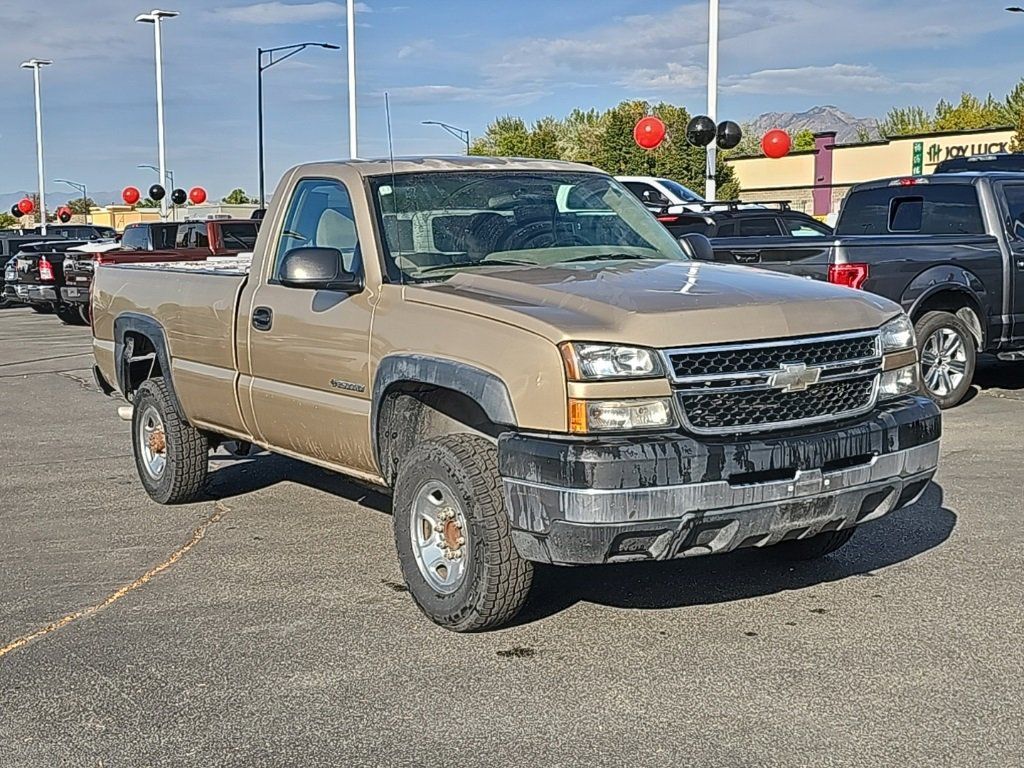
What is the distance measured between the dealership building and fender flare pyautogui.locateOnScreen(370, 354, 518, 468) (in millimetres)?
41023

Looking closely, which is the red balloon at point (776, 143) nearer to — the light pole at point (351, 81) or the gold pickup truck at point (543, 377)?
the light pole at point (351, 81)

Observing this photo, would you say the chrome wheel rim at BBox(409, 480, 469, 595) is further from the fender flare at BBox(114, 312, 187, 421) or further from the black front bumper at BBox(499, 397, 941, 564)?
the fender flare at BBox(114, 312, 187, 421)

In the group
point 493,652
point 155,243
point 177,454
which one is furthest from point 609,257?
point 155,243

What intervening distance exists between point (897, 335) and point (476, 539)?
77.5 inches

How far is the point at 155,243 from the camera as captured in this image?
2177 centimetres

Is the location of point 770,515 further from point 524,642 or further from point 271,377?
point 271,377

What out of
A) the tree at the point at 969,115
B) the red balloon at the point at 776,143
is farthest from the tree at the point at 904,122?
the red balloon at the point at 776,143

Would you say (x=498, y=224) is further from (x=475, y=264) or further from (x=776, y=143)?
(x=776, y=143)

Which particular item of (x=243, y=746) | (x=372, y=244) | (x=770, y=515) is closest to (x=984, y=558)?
(x=770, y=515)

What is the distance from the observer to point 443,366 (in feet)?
16.7

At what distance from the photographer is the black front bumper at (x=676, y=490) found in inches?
178

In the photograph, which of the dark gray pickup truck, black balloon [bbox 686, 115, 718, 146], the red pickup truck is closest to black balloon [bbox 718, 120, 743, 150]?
black balloon [bbox 686, 115, 718, 146]

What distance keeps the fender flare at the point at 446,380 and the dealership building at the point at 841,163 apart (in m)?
41.0

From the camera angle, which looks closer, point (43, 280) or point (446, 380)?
point (446, 380)
